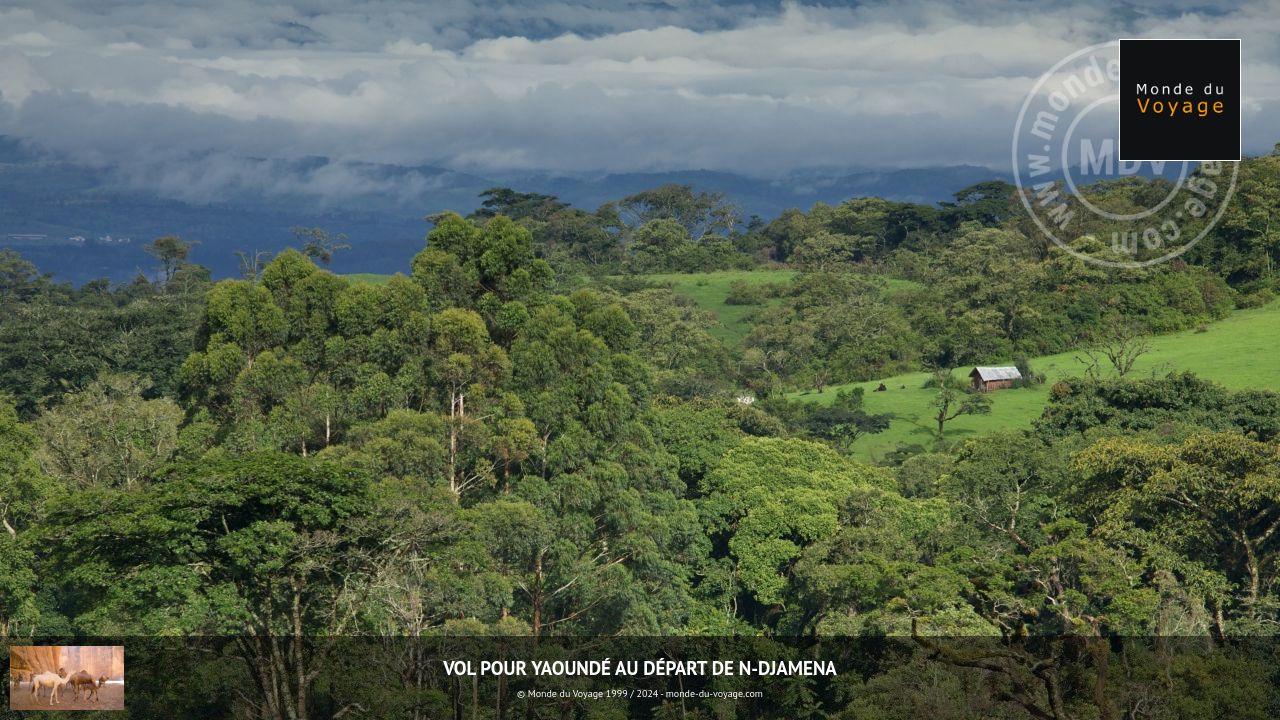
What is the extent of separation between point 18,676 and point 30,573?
406cm

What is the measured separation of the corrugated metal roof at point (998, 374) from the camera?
58.0 meters

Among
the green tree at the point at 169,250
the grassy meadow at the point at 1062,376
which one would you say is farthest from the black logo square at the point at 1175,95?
the green tree at the point at 169,250

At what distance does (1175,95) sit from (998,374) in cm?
1715

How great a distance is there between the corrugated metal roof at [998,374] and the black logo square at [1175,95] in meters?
12.8

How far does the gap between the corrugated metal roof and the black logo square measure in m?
12.8

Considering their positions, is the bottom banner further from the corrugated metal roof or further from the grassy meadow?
the corrugated metal roof

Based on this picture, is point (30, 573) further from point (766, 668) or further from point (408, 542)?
point (766, 668)

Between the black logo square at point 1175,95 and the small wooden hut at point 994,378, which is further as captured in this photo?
the small wooden hut at point 994,378

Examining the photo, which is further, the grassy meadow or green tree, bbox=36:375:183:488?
the grassy meadow

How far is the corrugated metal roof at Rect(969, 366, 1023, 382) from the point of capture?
190ft

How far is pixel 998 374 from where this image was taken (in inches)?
2295

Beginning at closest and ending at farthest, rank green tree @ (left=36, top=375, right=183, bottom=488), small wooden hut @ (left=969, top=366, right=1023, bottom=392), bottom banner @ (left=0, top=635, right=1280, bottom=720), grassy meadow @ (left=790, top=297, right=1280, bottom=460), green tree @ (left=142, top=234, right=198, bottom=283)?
1. bottom banner @ (left=0, top=635, right=1280, bottom=720)
2. green tree @ (left=36, top=375, right=183, bottom=488)
3. grassy meadow @ (left=790, top=297, right=1280, bottom=460)
4. small wooden hut @ (left=969, top=366, right=1023, bottom=392)
5. green tree @ (left=142, top=234, right=198, bottom=283)

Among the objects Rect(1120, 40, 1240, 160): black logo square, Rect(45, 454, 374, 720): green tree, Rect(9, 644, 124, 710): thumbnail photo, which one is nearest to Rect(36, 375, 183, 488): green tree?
Rect(9, 644, 124, 710): thumbnail photo

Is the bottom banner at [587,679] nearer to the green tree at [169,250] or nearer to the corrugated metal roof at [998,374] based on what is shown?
the corrugated metal roof at [998,374]
